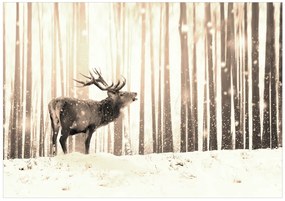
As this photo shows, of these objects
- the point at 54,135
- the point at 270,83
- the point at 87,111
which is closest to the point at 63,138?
the point at 54,135

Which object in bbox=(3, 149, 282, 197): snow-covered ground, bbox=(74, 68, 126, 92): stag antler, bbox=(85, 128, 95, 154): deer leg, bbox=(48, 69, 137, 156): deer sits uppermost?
bbox=(74, 68, 126, 92): stag antler

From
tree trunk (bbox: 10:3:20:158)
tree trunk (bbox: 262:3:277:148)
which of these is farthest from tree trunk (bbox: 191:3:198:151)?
tree trunk (bbox: 10:3:20:158)

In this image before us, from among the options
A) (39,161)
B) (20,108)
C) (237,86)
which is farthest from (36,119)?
(237,86)

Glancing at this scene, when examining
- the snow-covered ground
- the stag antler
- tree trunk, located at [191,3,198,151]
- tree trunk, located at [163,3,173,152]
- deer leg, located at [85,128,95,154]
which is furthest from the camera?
tree trunk, located at [191,3,198,151]

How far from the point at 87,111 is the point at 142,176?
209 cm

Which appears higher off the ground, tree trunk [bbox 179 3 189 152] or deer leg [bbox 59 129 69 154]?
tree trunk [bbox 179 3 189 152]

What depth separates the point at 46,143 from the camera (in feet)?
35.7

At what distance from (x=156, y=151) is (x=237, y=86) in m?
2.55

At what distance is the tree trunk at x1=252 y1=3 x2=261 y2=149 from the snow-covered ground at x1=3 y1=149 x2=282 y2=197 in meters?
1.35

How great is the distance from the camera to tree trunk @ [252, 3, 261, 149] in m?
11.6

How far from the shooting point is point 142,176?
9.16 m

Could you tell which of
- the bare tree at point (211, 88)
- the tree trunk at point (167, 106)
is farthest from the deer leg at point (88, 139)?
the bare tree at point (211, 88)

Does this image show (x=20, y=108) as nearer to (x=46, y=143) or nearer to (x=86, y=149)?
(x=46, y=143)

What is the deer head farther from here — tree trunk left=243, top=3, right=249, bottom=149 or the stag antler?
tree trunk left=243, top=3, right=249, bottom=149
